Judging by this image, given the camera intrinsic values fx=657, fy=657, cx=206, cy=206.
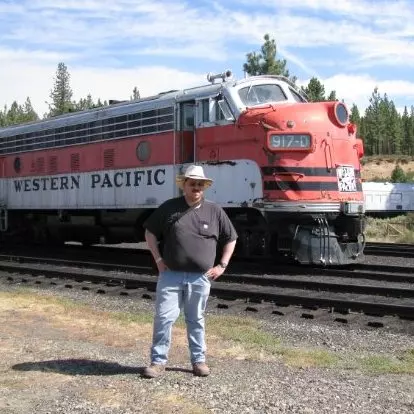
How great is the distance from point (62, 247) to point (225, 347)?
41.7 feet

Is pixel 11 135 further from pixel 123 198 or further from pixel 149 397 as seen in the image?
pixel 149 397

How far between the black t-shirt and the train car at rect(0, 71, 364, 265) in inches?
251

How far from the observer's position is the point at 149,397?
4.89 metres

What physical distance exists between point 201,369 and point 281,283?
5640mm

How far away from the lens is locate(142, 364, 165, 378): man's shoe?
5.33 meters

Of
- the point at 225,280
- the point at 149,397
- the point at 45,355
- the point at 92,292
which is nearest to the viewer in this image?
the point at 149,397

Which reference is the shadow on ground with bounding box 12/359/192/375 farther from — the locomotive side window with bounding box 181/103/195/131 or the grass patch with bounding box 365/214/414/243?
the grass patch with bounding box 365/214/414/243

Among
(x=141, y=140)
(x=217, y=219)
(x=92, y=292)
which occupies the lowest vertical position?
(x=92, y=292)

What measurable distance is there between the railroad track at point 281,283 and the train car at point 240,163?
1.53ft

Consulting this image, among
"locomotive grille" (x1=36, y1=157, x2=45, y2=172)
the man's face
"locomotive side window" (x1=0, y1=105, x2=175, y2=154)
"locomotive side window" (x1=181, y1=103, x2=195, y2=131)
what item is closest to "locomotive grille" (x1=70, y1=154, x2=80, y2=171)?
"locomotive side window" (x1=0, y1=105, x2=175, y2=154)

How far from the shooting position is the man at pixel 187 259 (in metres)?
5.43

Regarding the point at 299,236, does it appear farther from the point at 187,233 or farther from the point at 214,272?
the point at 187,233

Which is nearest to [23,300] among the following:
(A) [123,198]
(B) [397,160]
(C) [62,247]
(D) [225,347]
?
(D) [225,347]

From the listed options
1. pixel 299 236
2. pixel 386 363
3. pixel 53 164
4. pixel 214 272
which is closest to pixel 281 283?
pixel 299 236
